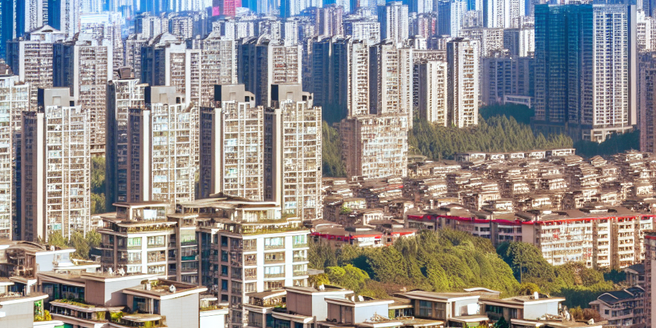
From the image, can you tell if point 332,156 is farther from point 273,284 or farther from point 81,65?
point 273,284

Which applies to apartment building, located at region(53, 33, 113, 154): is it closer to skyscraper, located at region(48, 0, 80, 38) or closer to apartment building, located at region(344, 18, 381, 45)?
skyscraper, located at region(48, 0, 80, 38)

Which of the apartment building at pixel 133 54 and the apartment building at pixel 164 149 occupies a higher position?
the apartment building at pixel 133 54

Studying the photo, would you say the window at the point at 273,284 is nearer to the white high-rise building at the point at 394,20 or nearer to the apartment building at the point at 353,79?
the apartment building at the point at 353,79

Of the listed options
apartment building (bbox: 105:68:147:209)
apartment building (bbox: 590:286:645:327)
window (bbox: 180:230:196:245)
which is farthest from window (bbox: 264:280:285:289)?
apartment building (bbox: 105:68:147:209)

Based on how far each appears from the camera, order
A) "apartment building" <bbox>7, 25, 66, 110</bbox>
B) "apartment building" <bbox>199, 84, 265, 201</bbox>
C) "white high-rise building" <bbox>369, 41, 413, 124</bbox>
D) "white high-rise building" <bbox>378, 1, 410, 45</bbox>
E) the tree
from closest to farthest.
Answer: "apartment building" <bbox>199, 84, 265, 201</bbox>, the tree, "apartment building" <bbox>7, 25, 66, 110</bbox>, "white high-rise building" <bbox>369, 41, 413, 124</bbox>, "white high-rise building" <bbox>378, 1, 410, 45</bbox>

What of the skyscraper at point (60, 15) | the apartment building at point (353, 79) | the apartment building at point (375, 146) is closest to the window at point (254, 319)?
the apartment building at point (375, 146)

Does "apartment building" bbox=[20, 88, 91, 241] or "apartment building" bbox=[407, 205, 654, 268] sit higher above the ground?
"apartment building" bbox=[20, 88, 91, 241]
